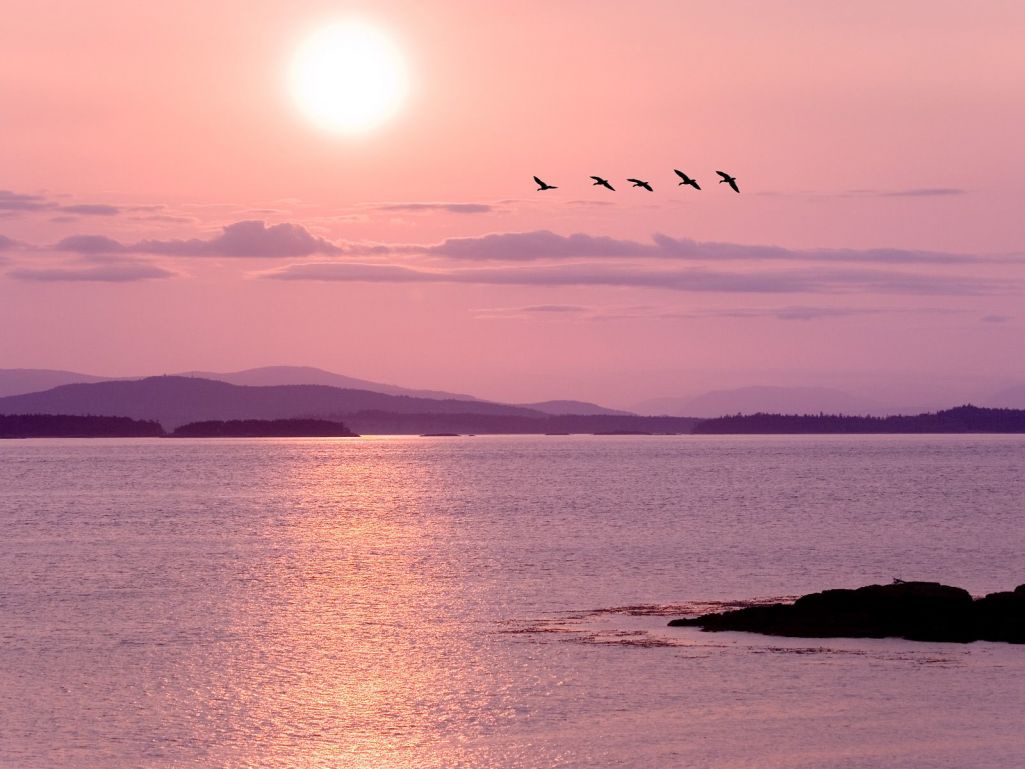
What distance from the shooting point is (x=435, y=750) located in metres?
33.8

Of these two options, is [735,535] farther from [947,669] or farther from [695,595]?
[947,669]

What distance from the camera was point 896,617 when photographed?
161 feet

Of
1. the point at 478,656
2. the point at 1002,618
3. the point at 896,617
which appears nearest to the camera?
the point at 478,656

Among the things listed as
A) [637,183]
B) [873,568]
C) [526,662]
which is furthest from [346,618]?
[873,568]

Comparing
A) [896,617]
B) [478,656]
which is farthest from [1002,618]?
[478,656]

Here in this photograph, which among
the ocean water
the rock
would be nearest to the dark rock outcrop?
the rock

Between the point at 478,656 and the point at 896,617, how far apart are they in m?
14.5

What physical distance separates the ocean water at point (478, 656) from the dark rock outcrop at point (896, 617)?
148cm

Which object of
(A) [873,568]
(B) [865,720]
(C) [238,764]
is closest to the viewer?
(C) [238,764]

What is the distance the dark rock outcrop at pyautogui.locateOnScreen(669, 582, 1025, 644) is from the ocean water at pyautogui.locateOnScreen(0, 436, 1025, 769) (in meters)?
1.48

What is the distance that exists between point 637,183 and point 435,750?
17820 mm

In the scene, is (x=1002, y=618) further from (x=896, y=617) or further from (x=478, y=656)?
(x=478, y=656)

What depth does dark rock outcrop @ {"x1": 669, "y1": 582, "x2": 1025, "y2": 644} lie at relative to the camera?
158 feet

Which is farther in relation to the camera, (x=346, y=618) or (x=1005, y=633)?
(x=346, y=618)
